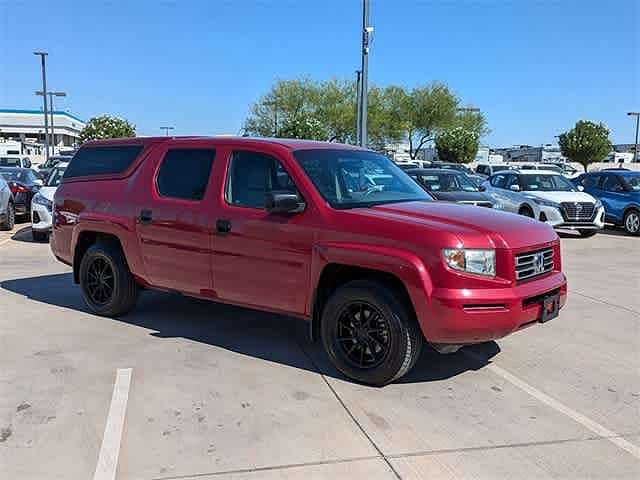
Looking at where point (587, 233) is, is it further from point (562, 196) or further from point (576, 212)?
point (562, 196)

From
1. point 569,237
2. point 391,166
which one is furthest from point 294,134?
point 391,166

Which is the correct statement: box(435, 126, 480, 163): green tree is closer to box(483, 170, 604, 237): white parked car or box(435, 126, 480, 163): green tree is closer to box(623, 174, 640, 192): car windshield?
box(623, 174, 640, 192): car windshield

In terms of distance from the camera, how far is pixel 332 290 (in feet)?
16.0

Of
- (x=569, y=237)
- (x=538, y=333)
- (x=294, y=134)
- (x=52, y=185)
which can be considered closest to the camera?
(x=538, y=333)

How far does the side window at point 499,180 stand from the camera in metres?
16.4

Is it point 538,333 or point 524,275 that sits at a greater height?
point 524,275

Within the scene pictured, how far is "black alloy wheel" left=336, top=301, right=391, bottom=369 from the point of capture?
14.7 feet

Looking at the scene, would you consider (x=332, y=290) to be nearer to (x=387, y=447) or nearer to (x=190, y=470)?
(x=387, y=447)

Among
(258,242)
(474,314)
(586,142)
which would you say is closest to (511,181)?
(258,242)

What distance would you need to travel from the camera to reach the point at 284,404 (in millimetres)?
4234

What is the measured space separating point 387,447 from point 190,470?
114 centimetres

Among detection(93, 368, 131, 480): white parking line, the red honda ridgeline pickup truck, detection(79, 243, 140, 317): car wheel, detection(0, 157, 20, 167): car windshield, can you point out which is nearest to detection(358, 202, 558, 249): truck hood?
the red honda ridgeline pickup truck

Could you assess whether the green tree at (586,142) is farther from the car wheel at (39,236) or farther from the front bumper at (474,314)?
the front bumper at (474,314)

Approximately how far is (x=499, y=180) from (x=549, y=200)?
2.30 m
